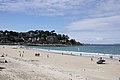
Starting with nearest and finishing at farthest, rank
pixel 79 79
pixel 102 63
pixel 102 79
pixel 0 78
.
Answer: pixel 0 78, pixel 79 79, pixel 102 79, pixel 102 63

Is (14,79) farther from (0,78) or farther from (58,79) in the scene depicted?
(58,79)

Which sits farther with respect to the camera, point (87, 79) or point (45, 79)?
point (87, 79)

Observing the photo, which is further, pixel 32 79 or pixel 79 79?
Result: pixel 79 79

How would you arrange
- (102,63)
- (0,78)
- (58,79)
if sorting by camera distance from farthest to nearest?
(102,63)
(58,79)
(0,78)

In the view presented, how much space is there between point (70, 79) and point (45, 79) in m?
2.07

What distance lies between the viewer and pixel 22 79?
63.6 ft

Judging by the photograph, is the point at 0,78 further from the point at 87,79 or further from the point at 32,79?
the point at 87,79

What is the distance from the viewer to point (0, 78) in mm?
18938

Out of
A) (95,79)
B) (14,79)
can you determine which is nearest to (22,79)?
(14,79)

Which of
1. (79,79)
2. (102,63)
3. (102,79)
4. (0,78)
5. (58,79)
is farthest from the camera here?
(102,63)

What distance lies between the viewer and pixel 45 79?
20.0m

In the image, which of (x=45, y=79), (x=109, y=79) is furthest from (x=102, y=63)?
(x=45, y=79)

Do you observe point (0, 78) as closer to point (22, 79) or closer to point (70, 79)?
point (22, 79)

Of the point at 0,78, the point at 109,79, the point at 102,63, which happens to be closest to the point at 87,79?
the point at 109,79
